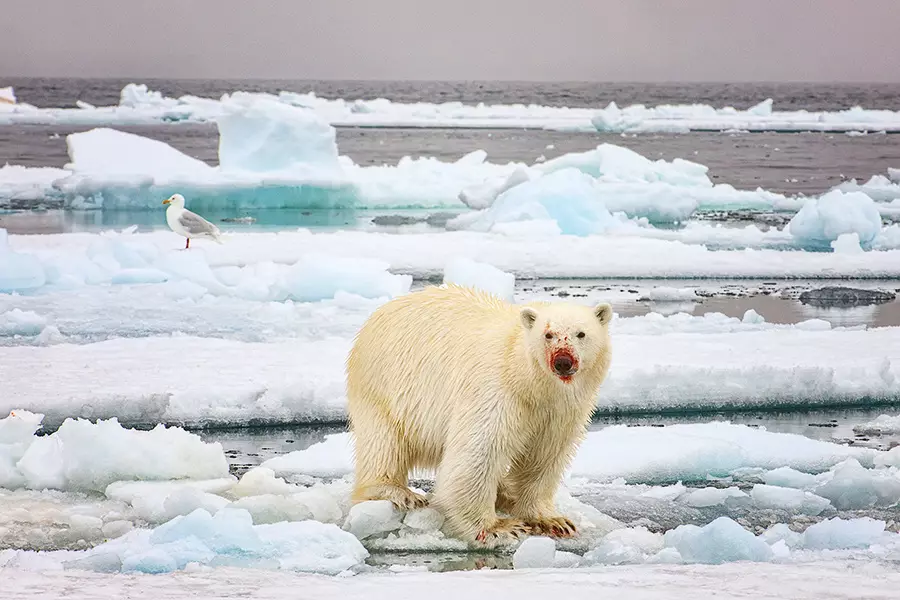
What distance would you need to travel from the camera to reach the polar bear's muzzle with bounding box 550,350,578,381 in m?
2.81

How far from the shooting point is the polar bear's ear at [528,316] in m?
2.91

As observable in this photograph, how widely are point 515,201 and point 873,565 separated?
7.02 meters

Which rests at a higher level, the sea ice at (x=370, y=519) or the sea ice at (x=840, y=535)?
the sea ice at (x=840, y=535)

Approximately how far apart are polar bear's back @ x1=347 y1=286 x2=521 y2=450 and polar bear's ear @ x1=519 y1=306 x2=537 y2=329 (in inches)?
4.6

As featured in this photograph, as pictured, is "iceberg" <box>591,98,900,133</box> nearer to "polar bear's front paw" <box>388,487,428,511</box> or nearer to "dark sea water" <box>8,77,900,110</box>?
"dark sea water" <box>8,77,900,110</box>

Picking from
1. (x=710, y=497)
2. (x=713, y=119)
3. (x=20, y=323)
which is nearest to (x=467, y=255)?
(x=20, y=323)

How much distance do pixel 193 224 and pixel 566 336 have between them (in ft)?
17.2

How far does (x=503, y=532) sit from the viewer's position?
9.86ft

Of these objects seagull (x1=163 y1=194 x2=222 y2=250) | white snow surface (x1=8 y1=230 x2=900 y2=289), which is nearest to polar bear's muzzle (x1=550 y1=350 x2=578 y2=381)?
white snow surface (x1=8 y1=230 x2=900 y2=289)

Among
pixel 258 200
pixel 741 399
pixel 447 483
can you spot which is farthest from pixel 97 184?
pixel 447 483

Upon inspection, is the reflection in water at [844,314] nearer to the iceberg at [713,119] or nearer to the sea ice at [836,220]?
the sea ice at [836,220]

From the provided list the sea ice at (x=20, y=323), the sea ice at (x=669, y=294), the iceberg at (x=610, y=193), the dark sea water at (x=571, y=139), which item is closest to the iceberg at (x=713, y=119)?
the dark sea water at (x=571, y=139)

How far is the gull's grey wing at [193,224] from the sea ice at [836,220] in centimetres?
484

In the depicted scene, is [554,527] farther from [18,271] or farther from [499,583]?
[18,271]
